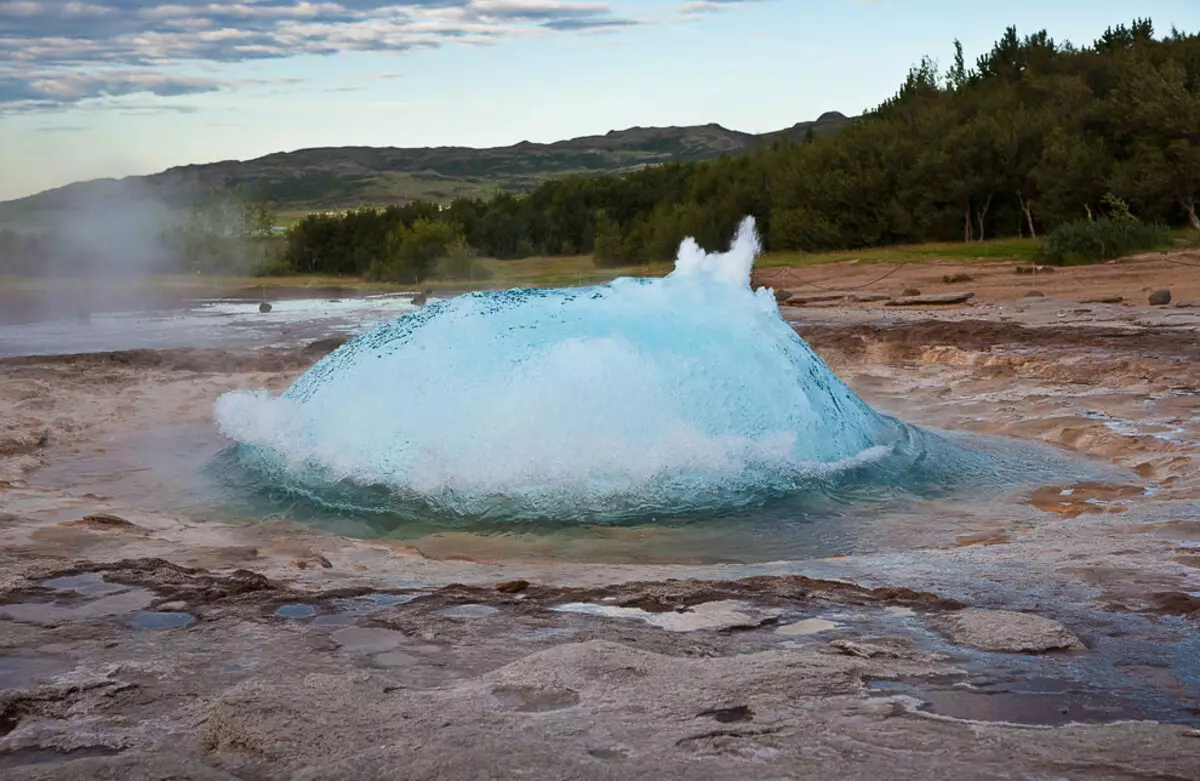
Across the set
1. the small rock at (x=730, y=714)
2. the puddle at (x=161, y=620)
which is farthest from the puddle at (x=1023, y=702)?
the puddle at (x=161, y=620)

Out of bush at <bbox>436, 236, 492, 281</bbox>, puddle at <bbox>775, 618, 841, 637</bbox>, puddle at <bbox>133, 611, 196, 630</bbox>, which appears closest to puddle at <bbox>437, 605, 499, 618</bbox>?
puddle at <bbox>133, 611, 196, 630</bbox>

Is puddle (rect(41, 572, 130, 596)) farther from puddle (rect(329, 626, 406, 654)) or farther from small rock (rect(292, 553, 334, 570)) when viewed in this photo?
puddle (rect(329, 626, 406, 654))

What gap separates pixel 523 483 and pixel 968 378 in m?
4.68

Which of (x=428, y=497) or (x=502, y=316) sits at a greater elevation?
(x=502, y=316)

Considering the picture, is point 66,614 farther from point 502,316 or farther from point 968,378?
point 968,378

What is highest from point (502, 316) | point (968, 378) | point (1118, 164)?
point (1118, 164)

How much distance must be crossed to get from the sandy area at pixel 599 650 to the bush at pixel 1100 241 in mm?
12682

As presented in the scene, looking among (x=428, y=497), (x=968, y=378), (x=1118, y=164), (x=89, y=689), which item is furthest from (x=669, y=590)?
(x=1118, y=164)

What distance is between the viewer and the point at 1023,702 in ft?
7.73

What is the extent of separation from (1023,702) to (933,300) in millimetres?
12582

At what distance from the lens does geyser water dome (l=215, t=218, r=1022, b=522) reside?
4988 millimetres

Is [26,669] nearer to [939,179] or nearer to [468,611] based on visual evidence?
[468,611]

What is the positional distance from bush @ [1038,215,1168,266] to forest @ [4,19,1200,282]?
0.03 metres

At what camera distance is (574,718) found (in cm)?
225
